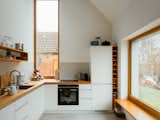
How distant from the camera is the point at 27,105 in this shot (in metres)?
2.90

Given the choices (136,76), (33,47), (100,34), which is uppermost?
(100,34)

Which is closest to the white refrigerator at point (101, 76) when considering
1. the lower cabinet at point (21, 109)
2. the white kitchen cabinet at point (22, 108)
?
the lower cabinet at point (21, 109)

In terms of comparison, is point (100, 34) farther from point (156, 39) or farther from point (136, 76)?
point (156, 39)

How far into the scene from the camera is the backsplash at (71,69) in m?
5.11

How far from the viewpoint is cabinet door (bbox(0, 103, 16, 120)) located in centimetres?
197

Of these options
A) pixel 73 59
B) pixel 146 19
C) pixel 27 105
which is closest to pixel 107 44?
pixel 73 59

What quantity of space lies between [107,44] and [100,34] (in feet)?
1.85

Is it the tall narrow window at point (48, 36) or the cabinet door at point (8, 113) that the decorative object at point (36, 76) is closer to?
the tall narrow window at point (48, 36)

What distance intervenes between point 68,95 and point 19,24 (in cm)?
218

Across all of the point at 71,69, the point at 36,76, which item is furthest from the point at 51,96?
the point at 71,69

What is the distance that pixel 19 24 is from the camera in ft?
12.7

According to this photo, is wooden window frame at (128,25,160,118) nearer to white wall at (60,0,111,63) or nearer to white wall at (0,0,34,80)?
white wall at (60,0,111,63)

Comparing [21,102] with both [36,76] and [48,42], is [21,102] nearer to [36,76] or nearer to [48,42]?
[36,76]

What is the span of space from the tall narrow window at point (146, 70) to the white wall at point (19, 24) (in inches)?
106
